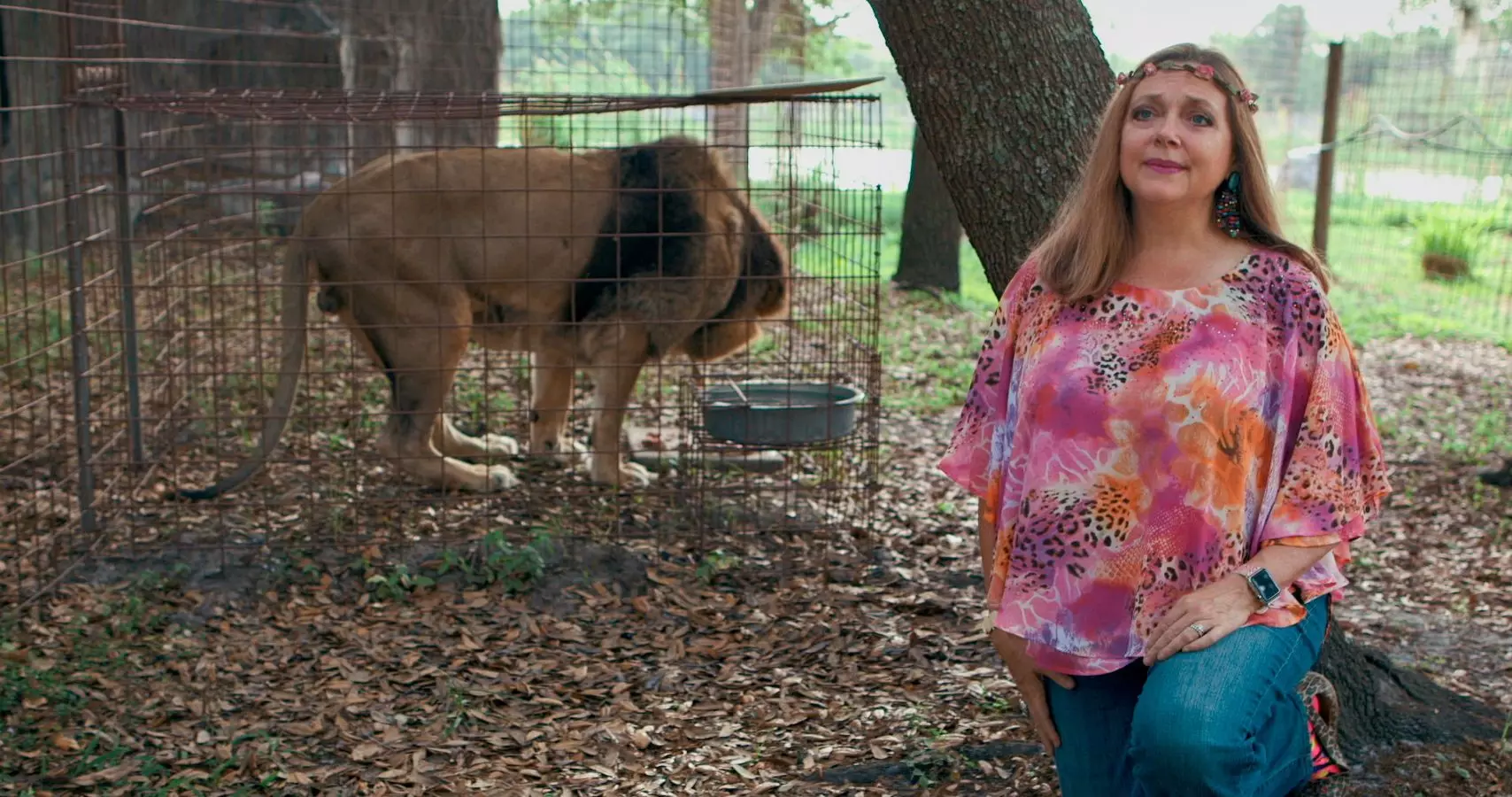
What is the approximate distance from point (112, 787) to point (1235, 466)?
326cm

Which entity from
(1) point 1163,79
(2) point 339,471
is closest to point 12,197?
(2) point 339,471

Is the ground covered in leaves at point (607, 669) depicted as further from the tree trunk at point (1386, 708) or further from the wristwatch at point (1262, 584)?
the wristwatch at point (1262, 584)

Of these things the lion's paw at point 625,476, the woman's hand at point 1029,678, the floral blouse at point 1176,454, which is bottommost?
the lion's paw at point 625,476

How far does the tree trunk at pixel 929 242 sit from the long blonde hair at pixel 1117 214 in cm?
985

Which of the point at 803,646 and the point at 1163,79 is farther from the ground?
the point at 1163,79

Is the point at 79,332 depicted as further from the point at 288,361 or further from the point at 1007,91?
the point at 1007,91

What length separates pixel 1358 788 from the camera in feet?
11.6

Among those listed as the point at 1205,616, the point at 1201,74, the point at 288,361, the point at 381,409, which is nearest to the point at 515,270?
the point at 288,361

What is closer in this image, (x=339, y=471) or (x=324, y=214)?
(x=324, y=214)

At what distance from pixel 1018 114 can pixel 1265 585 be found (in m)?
1.64

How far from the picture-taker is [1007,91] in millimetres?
3713

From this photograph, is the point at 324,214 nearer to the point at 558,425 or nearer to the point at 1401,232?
the point at 558,425

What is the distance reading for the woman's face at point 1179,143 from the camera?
271 centimetres

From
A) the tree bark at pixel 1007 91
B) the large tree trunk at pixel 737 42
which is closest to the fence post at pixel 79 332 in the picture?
the tree bark at pixel 1007 91
